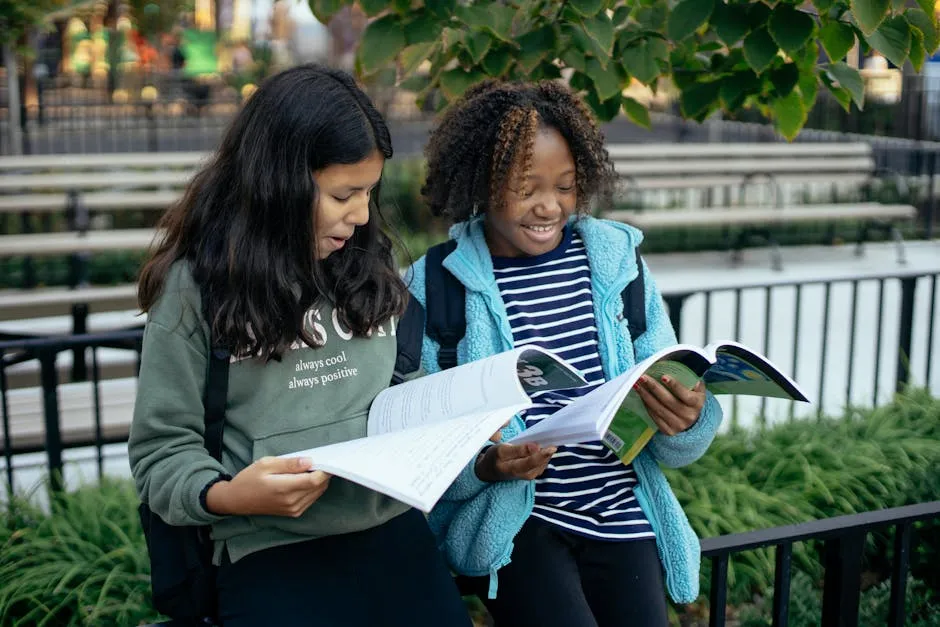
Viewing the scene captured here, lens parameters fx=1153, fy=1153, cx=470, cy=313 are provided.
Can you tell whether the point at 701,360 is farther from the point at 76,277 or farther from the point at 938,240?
the point at 938,240

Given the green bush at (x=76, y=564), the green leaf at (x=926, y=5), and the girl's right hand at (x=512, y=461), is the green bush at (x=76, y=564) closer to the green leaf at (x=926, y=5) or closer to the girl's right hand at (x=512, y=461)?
the girl's right hand at (x=512, y=461)

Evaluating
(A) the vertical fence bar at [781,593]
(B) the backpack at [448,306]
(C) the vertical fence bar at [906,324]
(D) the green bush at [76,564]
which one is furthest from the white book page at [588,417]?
(C) the vertical fence bar at [906,324]

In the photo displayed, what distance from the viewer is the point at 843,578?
2459 millimetres

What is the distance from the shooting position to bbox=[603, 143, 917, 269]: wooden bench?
1017 cm

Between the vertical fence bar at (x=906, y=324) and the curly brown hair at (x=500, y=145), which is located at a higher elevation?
the curly brown hair at (x=500, y=145)

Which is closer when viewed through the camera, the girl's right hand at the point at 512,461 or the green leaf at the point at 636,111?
the girl's right hand at the point at 512,461

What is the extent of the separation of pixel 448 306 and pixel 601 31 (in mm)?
855

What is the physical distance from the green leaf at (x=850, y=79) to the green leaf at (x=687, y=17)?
402 millimetres

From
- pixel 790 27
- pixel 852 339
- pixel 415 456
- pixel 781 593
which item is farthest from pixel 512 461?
pixel 852 339

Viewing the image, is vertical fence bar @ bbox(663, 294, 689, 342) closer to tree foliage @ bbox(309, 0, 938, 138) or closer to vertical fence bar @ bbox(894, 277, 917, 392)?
tree foliage @ bbox(309, 0, 938, 138)

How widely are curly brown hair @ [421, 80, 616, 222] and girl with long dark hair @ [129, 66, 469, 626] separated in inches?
16.2

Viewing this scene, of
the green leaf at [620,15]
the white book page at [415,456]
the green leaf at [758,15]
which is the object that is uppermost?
the green leaf at [620,15]

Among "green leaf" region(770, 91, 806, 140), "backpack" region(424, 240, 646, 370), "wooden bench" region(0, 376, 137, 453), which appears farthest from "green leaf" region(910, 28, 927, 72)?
"wooden bench" region(0, 376, 137, 453)

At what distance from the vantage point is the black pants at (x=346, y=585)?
1.83 meters
